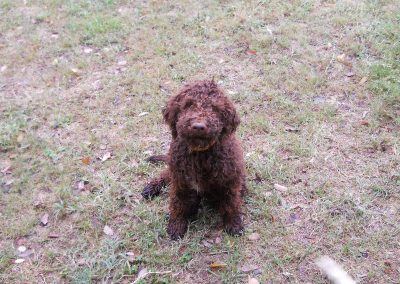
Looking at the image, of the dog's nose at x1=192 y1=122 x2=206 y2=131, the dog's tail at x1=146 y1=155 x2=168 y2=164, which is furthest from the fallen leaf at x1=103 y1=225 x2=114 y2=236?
the dog's nose at x1=192 y1=122 x2=206 y2=131

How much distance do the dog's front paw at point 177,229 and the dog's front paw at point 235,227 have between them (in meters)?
0.36

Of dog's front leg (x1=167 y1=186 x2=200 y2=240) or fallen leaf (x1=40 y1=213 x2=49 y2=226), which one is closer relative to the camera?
dog's front leg (x1=167 y1=186 x2=200 y2=240)

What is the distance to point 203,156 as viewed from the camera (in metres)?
2.97

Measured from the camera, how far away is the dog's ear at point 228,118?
2.84 metres

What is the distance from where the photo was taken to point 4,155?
4473mm

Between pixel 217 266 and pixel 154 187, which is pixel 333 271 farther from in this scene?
pixel 154 187

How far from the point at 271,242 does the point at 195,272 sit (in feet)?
2.19

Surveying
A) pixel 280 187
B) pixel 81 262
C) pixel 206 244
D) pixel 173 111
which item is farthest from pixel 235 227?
pixel 81 262

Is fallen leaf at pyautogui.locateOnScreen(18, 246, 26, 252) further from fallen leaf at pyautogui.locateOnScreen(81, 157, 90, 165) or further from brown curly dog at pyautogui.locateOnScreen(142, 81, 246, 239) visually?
brown curly dog at pyautogui.locateOnScreen(142, 81, 246, 239)

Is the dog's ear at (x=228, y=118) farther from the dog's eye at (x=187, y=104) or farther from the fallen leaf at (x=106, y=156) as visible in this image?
the fallen leaf at (x=106, y=156)

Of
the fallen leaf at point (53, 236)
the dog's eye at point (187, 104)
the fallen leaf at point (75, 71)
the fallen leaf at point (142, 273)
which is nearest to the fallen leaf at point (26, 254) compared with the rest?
the fallen leaf at point (53, 236)

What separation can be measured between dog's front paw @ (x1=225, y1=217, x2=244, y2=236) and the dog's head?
835 mm

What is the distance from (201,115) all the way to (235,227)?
1166 millimetres

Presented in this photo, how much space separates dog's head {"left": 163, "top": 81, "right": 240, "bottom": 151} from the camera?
8.69ft
